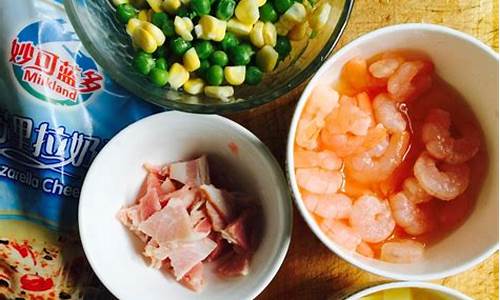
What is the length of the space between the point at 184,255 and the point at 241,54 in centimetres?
41

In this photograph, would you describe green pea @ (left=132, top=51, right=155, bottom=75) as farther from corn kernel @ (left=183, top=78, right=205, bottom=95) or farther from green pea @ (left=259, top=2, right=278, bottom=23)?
green pea @ (left=259, top=2, right=278, bottom=23)

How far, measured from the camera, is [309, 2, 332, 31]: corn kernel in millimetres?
1577

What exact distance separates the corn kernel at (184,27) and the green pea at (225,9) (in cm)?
6

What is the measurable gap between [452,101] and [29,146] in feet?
2.84

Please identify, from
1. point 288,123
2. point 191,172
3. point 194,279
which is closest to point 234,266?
point 194,279

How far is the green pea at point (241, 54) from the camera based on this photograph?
1596 millimetres

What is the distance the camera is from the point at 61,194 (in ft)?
5.57

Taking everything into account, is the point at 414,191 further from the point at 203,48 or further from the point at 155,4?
the point at 155,4

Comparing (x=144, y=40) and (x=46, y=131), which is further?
(x=46, y=131)

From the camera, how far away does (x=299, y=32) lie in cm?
161

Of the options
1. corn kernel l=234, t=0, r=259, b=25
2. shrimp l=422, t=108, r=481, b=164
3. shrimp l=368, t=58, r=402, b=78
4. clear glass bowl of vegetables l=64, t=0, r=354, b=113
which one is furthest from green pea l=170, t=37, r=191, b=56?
shrimp l=422, t=108, r=481, b=164

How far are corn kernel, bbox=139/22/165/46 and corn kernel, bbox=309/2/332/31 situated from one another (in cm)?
29

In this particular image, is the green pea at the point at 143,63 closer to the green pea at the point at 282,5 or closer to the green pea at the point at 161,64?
the green pea at the point at 161,64

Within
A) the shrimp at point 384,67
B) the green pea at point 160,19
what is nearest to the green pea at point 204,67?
the green pea at point 160,19
